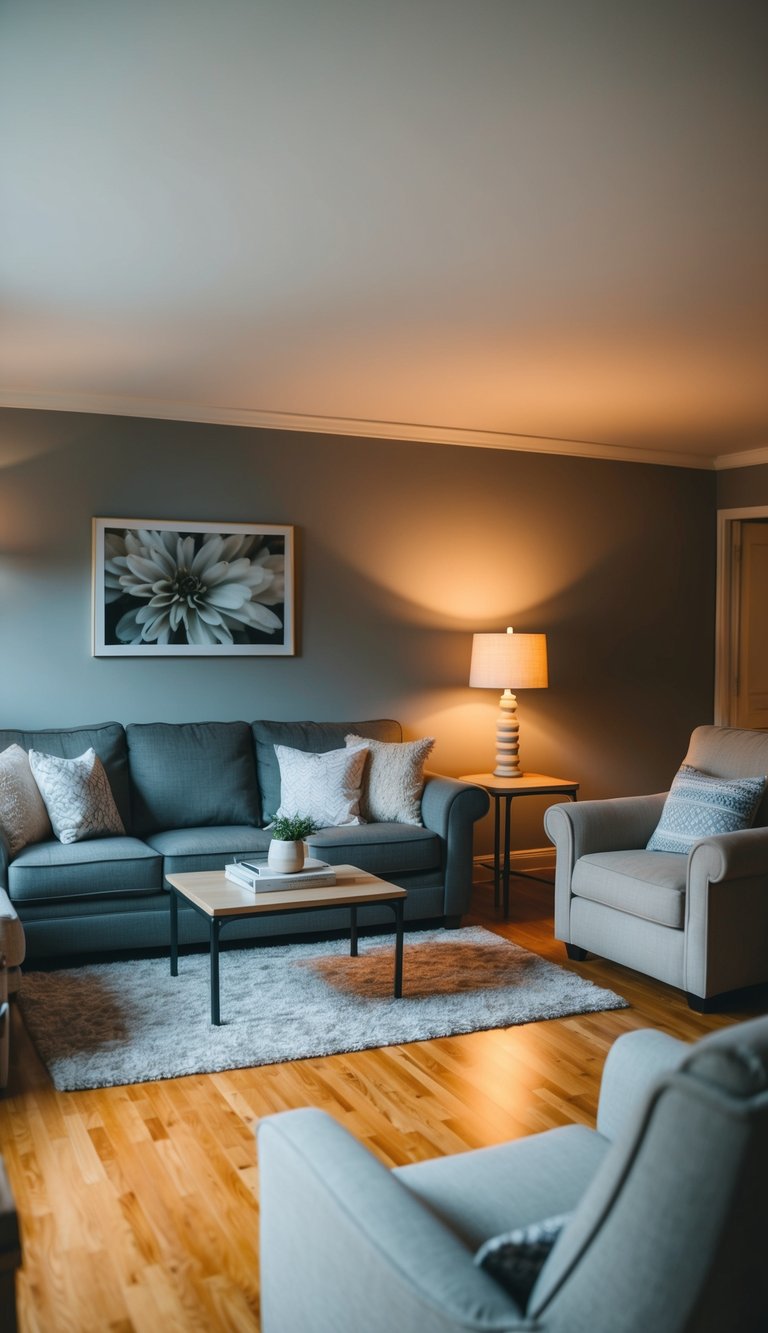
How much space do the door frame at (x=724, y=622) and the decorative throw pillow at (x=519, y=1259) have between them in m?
5.85

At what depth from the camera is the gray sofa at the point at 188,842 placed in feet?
13.9

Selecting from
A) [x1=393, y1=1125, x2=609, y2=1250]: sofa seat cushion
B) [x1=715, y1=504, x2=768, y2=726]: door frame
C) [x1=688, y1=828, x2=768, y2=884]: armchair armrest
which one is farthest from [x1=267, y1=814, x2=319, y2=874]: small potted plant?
[x1=715, y1=504, x2=768, y2=726]: door frame

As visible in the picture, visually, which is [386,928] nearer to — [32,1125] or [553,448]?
[32,1125]

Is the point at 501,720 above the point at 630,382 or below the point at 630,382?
below

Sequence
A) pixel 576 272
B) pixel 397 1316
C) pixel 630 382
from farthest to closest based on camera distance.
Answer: pixel 630 382, pixel 576 272, pixel 397 1316

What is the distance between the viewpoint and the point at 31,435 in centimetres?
509

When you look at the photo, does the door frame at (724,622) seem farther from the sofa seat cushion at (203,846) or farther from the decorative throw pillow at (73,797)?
the decorative throw pillow at (73,797)

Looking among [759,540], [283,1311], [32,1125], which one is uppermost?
[759,540]

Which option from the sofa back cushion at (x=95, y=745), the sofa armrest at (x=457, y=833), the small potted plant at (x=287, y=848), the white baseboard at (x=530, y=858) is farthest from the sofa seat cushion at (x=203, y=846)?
the white baseboard at (x=530, y=858)

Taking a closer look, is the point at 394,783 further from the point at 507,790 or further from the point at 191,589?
the point at 191,589

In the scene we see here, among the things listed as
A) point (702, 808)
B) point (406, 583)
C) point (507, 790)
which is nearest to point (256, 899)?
point (702, 808)

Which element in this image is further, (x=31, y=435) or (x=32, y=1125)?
(x=31, y=435)

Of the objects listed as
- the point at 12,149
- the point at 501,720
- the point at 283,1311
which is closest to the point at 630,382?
the point at 501,720

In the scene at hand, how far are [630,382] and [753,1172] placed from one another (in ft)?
13.8
